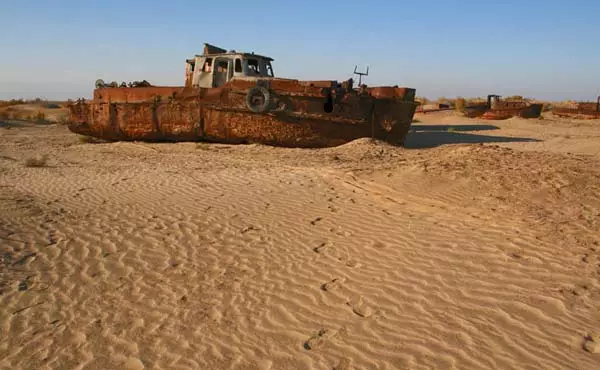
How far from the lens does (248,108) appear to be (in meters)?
11.7

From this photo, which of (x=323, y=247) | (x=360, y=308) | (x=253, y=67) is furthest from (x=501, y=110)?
(x=360, y=308)

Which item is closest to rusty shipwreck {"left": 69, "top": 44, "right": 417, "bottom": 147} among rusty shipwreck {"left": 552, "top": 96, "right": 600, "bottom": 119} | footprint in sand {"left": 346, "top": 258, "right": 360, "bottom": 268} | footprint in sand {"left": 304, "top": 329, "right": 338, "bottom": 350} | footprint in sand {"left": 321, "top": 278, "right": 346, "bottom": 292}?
footprint in sand {"left": 346, "top": 258, "right": 360, "bottom": 268}

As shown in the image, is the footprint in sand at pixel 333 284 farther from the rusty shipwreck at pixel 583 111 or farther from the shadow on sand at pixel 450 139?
the rusty shipwreck at pixel 583 111

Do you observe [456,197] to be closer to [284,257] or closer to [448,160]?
[448,160]

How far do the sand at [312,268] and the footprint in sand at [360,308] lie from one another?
16 millimetres

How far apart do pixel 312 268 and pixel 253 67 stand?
31.7 ft

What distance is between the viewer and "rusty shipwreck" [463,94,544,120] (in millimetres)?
24094

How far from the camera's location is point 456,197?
6.65 metres

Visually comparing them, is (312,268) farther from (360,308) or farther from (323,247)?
(360,308)

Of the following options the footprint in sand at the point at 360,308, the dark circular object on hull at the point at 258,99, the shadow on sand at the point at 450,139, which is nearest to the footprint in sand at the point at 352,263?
the footprint in sand at the point at 360,308

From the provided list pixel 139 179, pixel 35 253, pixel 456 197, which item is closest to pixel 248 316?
pixel 35 253

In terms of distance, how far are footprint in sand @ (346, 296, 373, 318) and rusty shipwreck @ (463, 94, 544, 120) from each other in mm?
22776

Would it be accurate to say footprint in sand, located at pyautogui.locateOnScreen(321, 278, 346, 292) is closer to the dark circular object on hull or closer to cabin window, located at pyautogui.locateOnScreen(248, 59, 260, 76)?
the dark circular object on hull

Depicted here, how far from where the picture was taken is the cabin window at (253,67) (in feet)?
43.0
